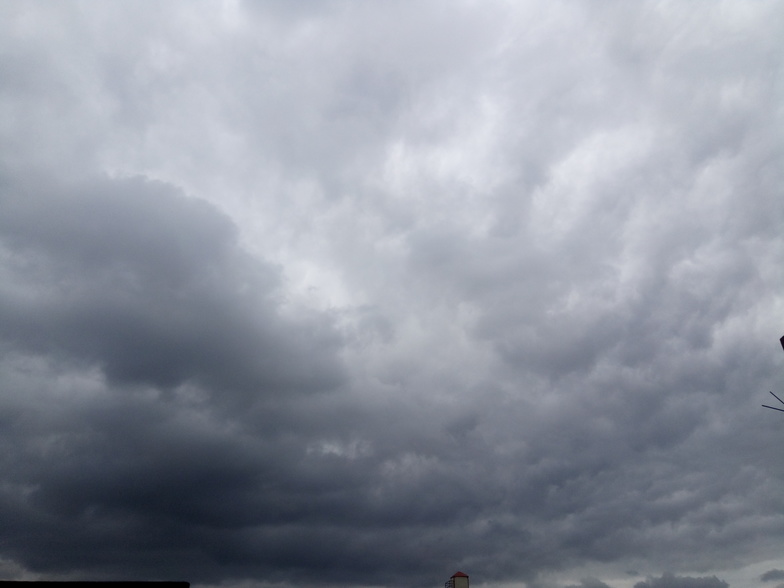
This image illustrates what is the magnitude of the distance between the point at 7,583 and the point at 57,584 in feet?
12.9

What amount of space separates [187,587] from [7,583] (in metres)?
19.3

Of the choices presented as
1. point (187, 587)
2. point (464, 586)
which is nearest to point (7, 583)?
point (187, 587)

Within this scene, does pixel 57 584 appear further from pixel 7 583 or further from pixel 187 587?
pixel 187 587

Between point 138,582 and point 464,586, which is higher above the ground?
point 138,582

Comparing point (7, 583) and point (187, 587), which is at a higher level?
point (7, 583)

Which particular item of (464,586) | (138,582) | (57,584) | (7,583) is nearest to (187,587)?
(138,582)

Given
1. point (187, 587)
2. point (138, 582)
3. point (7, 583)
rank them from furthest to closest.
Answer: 1. point (187, 587)
2. point (138, 582)
3. point (7, 583)

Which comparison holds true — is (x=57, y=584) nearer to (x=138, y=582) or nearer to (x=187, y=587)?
(x=138, y=582)

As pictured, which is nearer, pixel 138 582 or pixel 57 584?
pixel 57 584

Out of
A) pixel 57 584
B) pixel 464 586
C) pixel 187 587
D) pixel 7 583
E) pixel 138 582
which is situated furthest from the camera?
pixel 464 586

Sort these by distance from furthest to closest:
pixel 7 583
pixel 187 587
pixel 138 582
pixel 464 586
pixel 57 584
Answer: pixel 464 586, pixel 187 587, pixel 138 582, pixel 57 584, pixel 7 583

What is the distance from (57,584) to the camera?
24.2m

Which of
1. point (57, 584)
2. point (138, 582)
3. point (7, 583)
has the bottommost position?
point (138, 582)

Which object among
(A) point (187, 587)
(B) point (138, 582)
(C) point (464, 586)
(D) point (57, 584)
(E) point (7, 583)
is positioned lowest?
(C) point (464, 586)
